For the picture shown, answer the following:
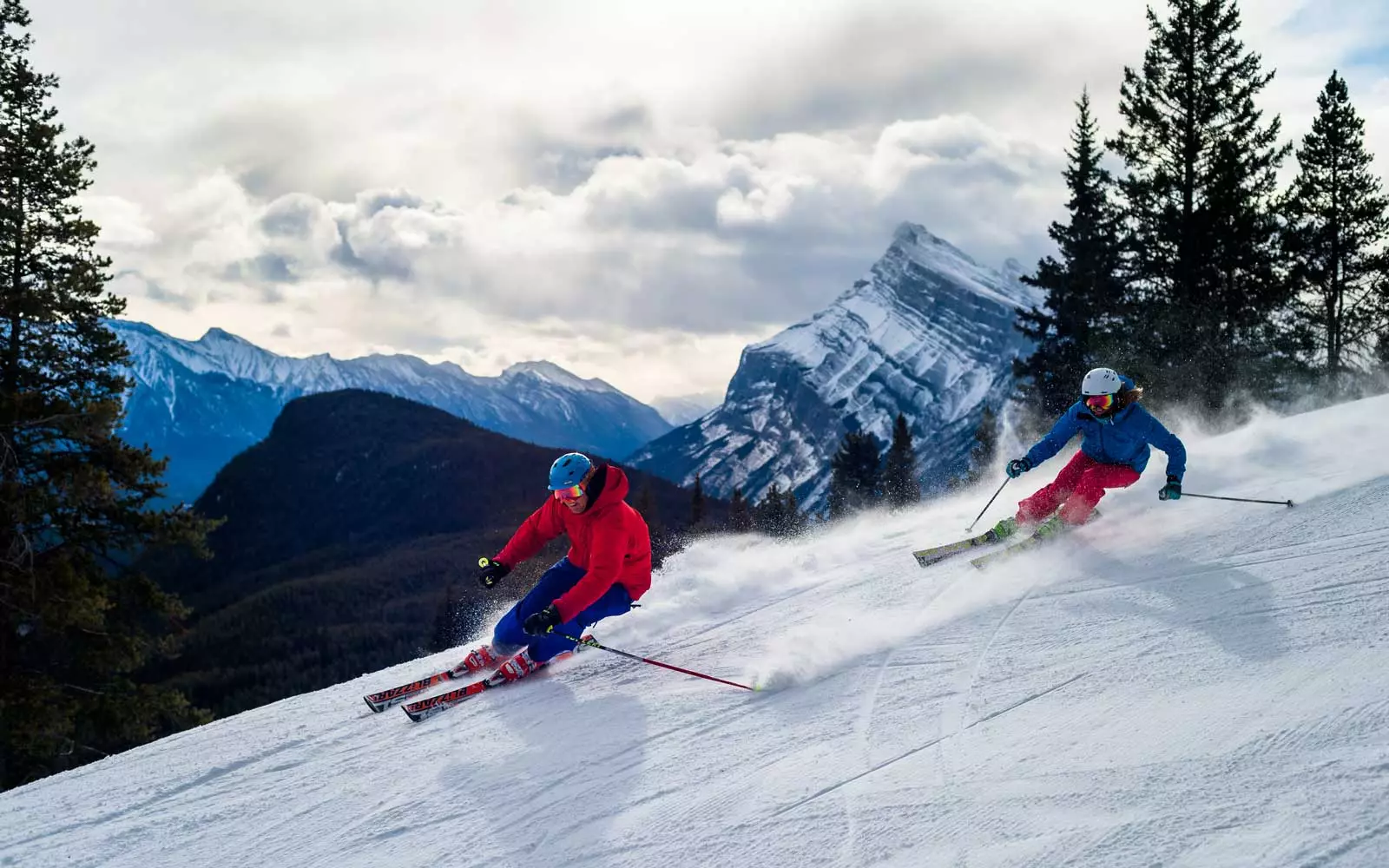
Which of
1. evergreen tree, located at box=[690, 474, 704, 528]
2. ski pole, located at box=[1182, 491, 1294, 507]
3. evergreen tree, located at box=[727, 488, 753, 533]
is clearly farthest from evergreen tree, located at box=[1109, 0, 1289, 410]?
evergreen tree, located at box=[690, 474, 704, 528]

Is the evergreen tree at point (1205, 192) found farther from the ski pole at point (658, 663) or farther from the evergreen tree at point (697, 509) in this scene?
the evergreen tree at point (697, 509)

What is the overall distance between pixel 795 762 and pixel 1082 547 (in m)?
4.01

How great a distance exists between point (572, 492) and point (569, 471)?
160mm

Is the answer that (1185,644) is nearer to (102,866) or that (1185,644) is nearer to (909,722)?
(909,722)

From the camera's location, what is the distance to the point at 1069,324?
2861 cm

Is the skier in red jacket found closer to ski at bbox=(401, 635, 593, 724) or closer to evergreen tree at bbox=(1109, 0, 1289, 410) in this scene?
ski at bbox=(401, 635, 593, 724)

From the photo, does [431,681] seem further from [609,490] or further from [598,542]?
[609,490]

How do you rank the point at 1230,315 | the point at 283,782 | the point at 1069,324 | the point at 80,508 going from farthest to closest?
the point at 1069,324 → the point at 1230,315 → the point at 80,508 → the point at 283,782

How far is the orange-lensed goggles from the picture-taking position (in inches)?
257

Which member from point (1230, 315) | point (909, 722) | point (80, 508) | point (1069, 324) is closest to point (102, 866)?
Result: point (909, 722)

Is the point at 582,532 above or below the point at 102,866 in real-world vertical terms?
above

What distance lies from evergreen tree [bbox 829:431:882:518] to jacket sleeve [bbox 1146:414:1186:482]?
4420 cm

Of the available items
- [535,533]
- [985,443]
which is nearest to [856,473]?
[985,443]

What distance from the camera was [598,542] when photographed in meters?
6.52
